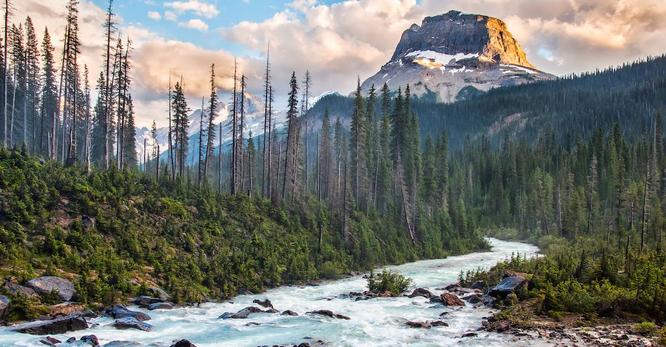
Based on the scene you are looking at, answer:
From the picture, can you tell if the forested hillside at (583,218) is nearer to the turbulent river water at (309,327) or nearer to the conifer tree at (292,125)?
the turbulent river water at (309,327)

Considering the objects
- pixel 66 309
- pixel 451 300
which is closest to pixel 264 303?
pixel 66 309

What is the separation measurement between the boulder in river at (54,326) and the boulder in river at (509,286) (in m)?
19.0

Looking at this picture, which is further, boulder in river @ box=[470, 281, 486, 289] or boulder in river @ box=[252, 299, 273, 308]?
boulder in river @ box=[470, 281, 486, 289]

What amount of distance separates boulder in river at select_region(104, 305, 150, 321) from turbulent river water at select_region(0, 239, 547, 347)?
0.37 metres

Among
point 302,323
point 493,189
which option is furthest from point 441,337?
point 493,189

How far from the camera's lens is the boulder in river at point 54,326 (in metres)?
17.0

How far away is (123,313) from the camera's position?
2042 centimetres

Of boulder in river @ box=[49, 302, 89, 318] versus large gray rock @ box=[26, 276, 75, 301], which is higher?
large gray rock @ box=[26, 276, 75, 301]

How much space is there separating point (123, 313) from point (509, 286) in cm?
1831

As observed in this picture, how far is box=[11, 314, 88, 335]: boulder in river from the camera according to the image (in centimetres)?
1700

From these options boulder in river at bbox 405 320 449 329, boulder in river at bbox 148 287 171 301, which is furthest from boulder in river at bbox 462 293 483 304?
boulder in river at bbox 148 287 171 301

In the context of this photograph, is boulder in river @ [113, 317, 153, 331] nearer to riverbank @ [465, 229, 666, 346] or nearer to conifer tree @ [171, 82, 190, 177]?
riverbank @ [465, 229, 666, 346]

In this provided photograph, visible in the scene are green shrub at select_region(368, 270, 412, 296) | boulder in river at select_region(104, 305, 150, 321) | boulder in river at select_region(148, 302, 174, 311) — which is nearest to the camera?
boulder in river at select_region(104, 305, 150, 321)

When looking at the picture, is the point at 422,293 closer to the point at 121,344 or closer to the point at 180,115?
the point at 121,344
